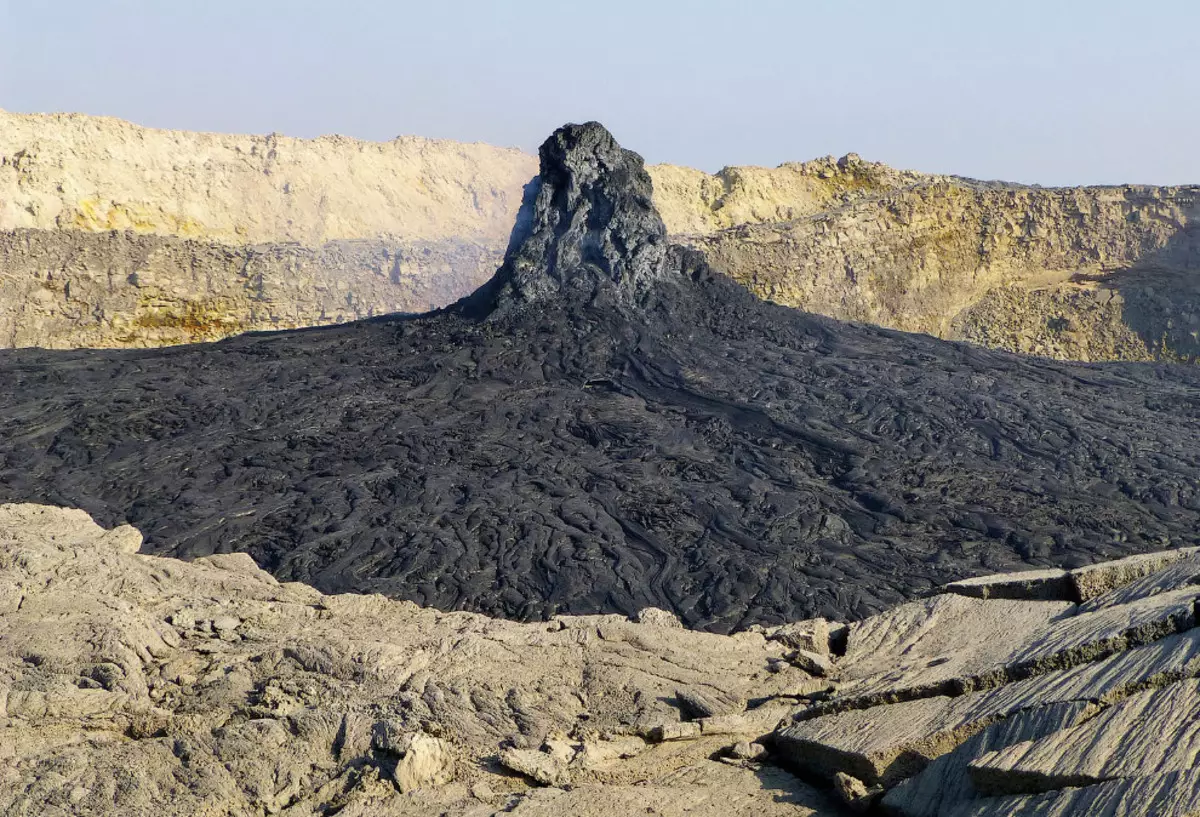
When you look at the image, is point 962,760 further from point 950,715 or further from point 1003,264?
point 1003,264

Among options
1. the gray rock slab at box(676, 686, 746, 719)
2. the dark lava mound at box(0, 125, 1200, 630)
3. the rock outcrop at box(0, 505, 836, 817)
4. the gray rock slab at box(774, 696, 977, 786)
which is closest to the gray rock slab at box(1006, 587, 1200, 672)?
the gray rock slab at box(774, 696, 977, 786)

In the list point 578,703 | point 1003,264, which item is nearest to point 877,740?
point 578,703

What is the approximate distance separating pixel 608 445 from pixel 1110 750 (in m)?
14.0

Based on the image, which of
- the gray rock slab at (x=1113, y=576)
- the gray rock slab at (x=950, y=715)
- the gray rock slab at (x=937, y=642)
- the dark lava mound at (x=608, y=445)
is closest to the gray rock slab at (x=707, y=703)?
the gray rock slab at (x=937, y=642)

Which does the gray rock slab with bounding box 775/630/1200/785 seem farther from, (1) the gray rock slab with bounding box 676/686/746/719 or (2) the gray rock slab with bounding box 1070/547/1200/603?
(2) the gray rock slab with bounding box 1070/547/1200/603

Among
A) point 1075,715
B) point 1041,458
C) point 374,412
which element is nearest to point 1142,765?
point 1075,715

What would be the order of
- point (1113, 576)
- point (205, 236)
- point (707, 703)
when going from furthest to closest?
point (205, 236) → point (1113, 576) → point (707, 703)

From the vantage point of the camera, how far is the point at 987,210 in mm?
40938

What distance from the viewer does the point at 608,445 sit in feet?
61.8

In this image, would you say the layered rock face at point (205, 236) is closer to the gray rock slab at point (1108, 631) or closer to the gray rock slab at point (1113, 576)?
the gray rock slab at point (1113, 576)

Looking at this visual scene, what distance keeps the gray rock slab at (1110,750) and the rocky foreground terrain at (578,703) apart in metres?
0.01

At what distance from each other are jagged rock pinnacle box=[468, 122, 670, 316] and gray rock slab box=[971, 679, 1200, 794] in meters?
18.5

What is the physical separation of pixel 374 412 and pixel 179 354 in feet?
19.5

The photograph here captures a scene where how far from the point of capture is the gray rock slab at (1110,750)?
4887 millimetres
